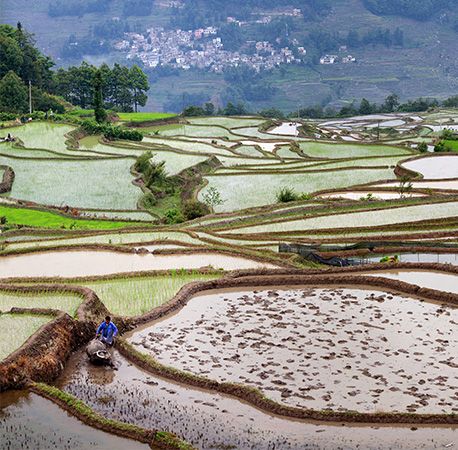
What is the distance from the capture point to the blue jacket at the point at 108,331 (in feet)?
35.7

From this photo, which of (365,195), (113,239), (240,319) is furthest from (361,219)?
(240,319)

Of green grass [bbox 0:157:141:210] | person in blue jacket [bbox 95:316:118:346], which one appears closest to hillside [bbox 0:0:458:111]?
green grass [bbox 0:157:141:210]

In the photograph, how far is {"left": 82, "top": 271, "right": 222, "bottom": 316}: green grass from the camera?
12822 millimetres

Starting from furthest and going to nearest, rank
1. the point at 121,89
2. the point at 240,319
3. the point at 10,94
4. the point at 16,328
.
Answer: the point at 121,89
the point at 10,94
the point at 240,319
the point at 16,328

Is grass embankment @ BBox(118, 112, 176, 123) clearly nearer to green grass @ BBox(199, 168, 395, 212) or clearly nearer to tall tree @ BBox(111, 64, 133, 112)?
tall tree @ BBox(111, 64, 133, 112)

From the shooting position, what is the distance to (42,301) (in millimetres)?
12930

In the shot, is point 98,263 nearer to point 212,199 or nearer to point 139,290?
point 139,290

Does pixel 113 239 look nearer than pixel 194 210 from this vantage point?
Yes

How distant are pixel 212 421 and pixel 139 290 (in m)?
5.13

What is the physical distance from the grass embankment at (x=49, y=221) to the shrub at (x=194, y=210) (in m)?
1.38

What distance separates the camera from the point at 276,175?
2838 centimetres

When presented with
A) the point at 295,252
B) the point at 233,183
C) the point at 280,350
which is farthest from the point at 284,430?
the point at 233,183

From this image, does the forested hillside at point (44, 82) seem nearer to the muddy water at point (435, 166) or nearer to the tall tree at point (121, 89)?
the tall tree at point (121, 89)

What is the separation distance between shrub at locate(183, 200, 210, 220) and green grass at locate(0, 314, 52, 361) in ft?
38.4
